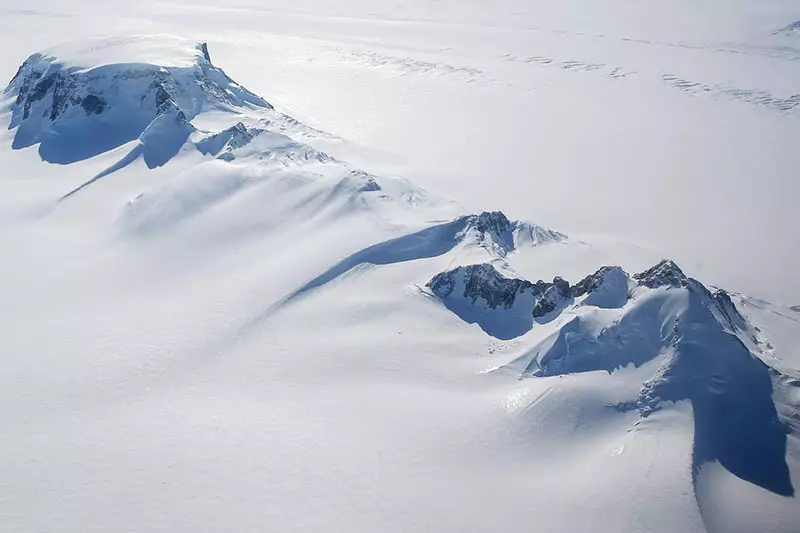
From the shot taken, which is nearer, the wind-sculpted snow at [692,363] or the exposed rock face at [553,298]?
the wind-sculpted snow at [692,363]

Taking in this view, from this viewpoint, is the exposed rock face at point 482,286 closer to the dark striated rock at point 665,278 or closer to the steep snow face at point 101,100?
the dark striated rock at point 665,278

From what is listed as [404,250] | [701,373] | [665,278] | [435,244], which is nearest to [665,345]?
[701,373]

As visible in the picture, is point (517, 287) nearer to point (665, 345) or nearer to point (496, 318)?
point (496, 318)

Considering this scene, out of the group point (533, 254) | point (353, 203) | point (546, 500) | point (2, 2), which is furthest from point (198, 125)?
point (2, 2)

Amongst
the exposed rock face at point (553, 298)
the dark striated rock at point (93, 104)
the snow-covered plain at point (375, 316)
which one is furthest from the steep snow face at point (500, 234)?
the dark striated rock at point (93, 104)

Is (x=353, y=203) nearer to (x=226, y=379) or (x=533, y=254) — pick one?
(x=533, y=254)
